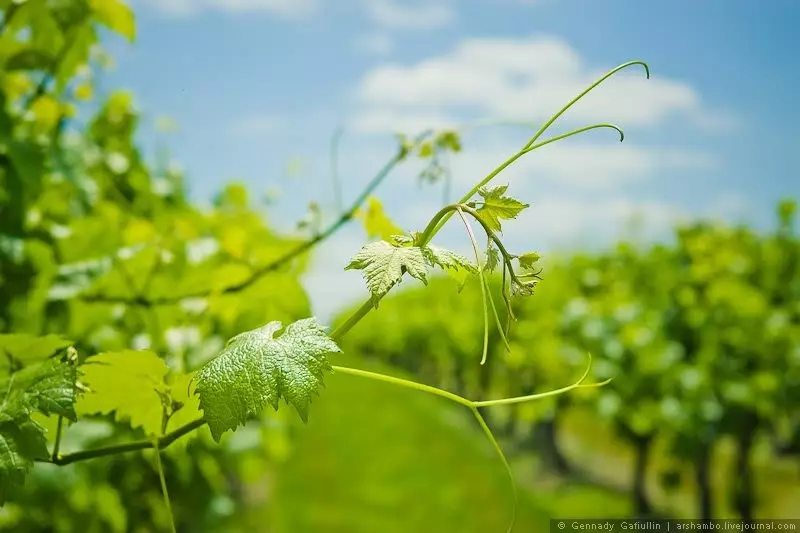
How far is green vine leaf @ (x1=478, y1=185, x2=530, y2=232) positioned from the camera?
740mm

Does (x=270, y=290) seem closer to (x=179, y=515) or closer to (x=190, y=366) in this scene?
(x=190, y=366)

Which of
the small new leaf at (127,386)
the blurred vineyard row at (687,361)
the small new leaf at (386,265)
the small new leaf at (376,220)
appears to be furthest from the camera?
the blurred vineyard row at (687,361)

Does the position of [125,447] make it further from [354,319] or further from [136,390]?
[354,319]

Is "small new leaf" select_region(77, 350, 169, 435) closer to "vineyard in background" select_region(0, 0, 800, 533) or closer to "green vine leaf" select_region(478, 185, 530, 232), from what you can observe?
"vineyard in background" select_region(0, 0, 800, 533)

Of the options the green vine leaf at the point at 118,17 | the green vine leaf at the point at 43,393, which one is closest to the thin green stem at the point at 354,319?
the green vine leaf at the point at 43,393

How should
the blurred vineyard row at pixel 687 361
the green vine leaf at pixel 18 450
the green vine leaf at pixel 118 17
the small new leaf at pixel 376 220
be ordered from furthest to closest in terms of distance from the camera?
1. the blurred vineyard row at pixel 687 361
2. the green vine leaf at pixel 118 17
3. the small new leaf at pixel 376 220
4. the green vine leaf at pixel 18 450

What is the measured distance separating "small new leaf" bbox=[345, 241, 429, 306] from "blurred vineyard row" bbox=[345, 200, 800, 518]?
460cm

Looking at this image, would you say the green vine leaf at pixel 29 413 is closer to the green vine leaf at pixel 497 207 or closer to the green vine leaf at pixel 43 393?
the green vine leaf at pixel 43 393

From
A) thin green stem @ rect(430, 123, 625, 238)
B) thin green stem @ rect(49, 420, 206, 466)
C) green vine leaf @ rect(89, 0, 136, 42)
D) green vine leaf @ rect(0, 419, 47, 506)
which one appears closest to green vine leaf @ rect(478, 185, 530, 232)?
thin green stem @ rect(430, 123, 625, 238)

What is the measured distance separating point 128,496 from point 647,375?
5.07 m

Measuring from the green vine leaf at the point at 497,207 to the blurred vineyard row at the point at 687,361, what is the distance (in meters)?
4.57

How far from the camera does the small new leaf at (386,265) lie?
0.71 metres

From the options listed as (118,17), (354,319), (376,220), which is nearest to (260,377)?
(354,319)

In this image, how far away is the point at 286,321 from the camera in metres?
1.11
